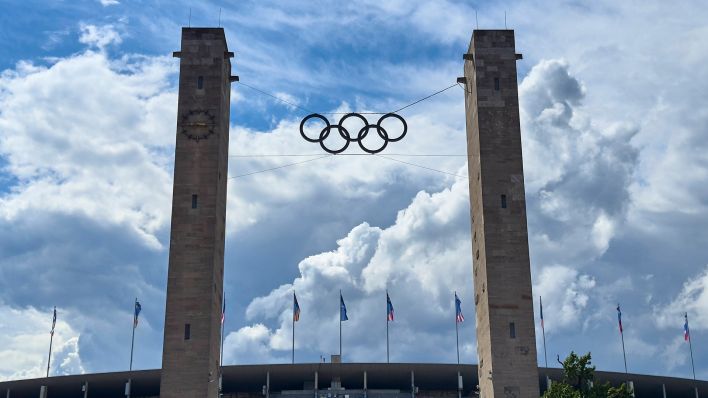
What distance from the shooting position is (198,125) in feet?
281

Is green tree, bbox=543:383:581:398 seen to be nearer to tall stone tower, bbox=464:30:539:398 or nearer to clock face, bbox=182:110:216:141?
tall stone tower, bbox=464:30:539:398

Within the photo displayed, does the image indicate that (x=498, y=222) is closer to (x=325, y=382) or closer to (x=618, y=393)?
(x=618, y=393)

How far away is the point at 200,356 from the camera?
79750 millimetres

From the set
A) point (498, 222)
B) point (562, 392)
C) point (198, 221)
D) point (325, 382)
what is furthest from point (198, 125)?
point (325, 382)

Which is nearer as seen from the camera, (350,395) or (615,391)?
(615,391)

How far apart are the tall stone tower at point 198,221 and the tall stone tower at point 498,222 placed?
20.8m

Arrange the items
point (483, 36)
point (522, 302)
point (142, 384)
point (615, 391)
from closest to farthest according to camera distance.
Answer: point (615, 391) → point (522, 302) → point (483, 36) → point (142, 384)

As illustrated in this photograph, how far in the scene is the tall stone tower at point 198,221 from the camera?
262 feet

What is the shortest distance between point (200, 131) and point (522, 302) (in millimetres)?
28907

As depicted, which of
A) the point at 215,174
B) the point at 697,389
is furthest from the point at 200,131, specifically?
the point at 697,389

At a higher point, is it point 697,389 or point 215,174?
point 215,174

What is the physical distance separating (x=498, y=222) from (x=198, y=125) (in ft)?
82.7

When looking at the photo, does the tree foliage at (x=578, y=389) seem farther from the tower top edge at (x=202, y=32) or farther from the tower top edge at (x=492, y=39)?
the tower top edge at (x=202, y=32)

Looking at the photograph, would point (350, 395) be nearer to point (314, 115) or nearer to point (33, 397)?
point (33, 397)
